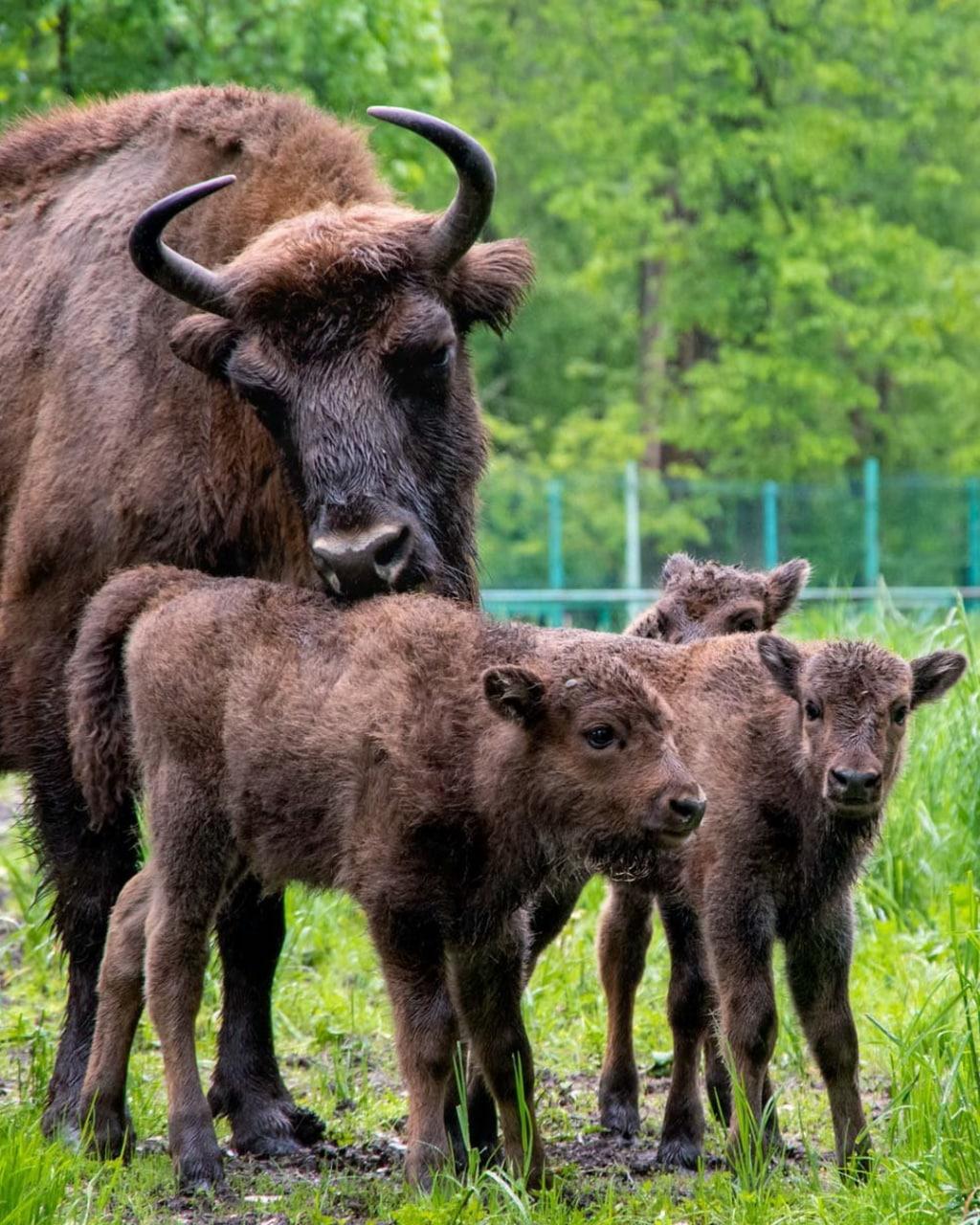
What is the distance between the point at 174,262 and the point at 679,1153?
3.17 metres

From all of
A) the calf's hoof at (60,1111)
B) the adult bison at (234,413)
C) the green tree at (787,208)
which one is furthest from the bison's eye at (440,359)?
the green tree at (787,208)

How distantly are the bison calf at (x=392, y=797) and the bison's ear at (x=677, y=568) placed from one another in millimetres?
1442

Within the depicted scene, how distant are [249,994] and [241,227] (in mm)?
2602

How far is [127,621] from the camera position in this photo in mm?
5988

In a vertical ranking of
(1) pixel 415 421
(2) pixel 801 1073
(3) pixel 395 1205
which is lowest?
(2) pixel 801 1073

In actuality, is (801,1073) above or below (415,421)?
below

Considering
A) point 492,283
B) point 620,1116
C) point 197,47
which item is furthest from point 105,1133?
point 197,47

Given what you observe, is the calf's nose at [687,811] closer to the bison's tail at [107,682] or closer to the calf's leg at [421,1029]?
the calf's leg at [421,1029]

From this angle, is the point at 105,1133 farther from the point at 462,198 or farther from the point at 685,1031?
the point at 462,198

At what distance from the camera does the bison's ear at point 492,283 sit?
660 cm

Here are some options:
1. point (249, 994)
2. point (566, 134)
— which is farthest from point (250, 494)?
point (566, 134)

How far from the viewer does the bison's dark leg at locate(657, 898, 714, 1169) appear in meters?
5.84

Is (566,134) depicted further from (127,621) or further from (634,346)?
(127,621)

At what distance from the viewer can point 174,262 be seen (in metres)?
6.25
